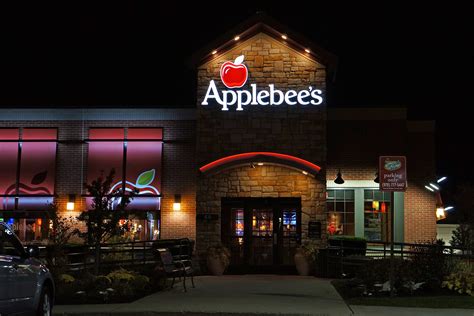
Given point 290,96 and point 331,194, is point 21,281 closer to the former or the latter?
point 290,96

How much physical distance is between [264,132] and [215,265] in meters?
4.57

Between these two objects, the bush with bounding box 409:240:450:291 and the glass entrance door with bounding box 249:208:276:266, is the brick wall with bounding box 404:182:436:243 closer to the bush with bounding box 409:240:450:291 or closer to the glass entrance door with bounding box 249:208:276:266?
the glass entrance door with bounding box 249:208:276:266

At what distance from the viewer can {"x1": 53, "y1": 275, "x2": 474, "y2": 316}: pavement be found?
12250 mm

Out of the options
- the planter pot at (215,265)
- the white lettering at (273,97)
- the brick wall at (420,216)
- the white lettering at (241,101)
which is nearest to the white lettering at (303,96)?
the white lettering at (273,97)

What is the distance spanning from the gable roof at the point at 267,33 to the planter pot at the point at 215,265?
21.3ft

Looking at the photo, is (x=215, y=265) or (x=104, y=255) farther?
(x=215, y=265)

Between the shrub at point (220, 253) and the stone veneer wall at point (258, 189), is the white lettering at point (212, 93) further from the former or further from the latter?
the shrub at point (220, 253)

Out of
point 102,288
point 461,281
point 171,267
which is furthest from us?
point 171,267

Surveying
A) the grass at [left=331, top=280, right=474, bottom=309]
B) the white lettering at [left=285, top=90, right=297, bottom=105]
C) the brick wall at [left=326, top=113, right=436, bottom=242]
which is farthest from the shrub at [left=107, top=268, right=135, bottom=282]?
the brick wall at [left=326, top=113, right=436, bottom=242]

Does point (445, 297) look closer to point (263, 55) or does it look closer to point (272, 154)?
point (272, 154)

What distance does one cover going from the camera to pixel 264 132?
71.1 feet

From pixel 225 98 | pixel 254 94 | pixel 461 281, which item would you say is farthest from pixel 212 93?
pixel 461 281

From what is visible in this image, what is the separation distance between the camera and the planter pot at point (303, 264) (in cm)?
2038

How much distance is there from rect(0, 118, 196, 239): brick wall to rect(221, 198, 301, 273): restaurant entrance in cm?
230
